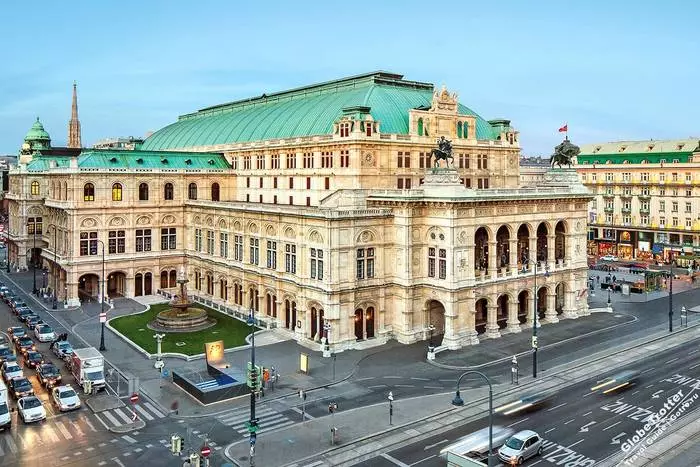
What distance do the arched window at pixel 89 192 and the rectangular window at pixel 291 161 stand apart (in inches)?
1084

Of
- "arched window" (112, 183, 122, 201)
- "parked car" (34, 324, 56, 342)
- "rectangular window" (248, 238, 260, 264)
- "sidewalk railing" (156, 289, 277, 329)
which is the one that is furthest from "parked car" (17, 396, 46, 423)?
"arched window" (112, 183, 122, 201)

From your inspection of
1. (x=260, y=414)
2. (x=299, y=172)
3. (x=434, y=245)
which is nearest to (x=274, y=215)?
(x=299, y=172)

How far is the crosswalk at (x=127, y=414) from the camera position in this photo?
1800 inches

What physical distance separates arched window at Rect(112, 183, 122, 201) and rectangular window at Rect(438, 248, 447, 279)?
48.6 metres

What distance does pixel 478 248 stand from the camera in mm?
73438

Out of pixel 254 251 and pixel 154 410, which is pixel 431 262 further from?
pixel 154 410

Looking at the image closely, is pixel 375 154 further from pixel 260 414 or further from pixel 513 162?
pixel 260 414

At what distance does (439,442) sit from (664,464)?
545 inches

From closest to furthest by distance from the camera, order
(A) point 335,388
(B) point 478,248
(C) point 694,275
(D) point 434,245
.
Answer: (A) point 335,388 → (D) point 434,245 → (B) point 478,248 → (C) point 694,275

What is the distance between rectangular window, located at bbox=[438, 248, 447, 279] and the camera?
66.9 metres

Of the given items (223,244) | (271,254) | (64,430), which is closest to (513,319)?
(271,254)

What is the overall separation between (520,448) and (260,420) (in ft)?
61.7

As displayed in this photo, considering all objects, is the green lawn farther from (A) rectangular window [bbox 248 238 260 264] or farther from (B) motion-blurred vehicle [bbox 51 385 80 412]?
(B) motion-blurred vehicle [bbox 51 385 80 412]

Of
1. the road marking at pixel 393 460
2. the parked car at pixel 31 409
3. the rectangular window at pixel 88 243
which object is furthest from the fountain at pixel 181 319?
the road marking at pixel 393 460
